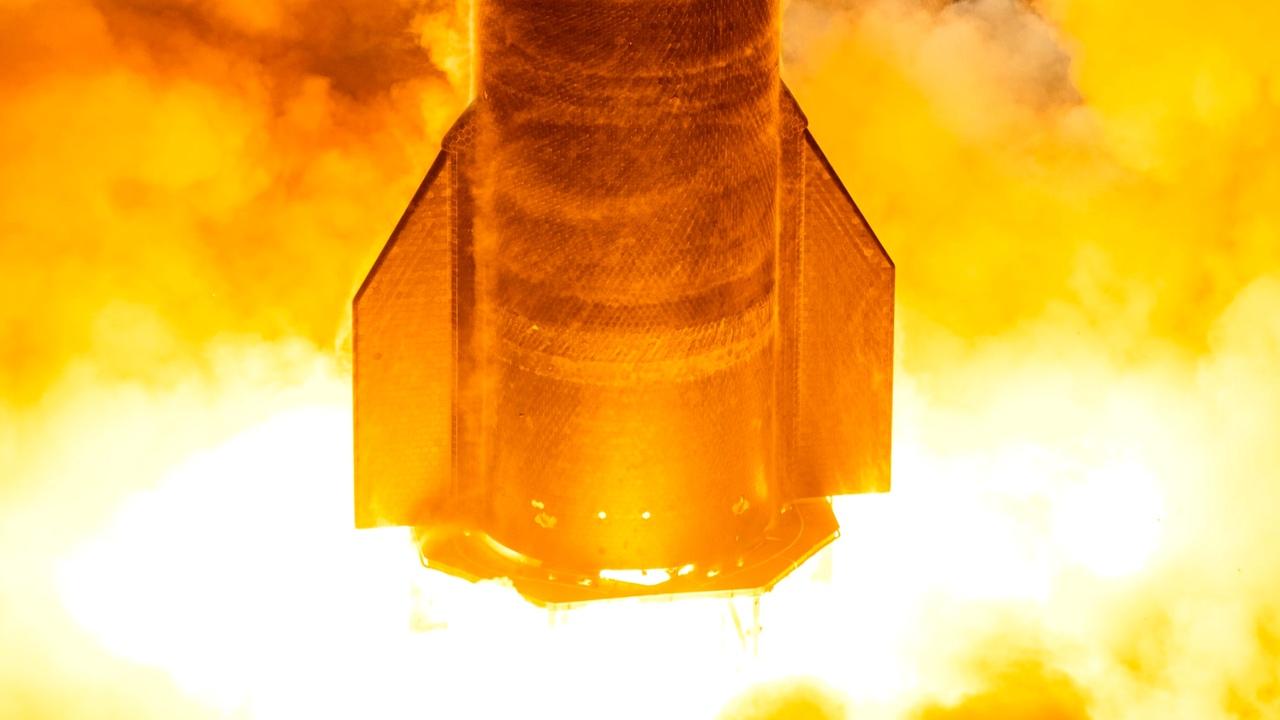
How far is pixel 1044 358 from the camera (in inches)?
520

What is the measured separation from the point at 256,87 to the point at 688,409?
4630 mm

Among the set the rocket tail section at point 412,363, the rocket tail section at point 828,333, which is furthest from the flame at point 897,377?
the rocket tail section at point 412,363

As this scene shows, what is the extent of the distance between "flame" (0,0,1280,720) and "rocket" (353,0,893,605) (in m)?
0.84

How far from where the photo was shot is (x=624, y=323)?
9.41 metres

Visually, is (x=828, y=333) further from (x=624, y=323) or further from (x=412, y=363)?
(x=412, y=363)

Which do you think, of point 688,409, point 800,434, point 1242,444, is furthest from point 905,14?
point 688,409

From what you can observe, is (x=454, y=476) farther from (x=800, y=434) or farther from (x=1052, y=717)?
(x=1052, y=717)

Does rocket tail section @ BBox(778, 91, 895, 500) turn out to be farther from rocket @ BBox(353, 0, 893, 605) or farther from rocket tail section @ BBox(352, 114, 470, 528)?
rocket tail section @ BBox(352, 114, 470, 528)

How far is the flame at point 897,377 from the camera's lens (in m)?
11.8

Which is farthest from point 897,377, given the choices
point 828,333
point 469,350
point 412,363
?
point 412,363

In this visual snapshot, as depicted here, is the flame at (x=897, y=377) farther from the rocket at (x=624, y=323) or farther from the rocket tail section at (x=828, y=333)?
the rocket at (x=624, y=323)

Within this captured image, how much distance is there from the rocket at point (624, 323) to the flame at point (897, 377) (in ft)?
2.76

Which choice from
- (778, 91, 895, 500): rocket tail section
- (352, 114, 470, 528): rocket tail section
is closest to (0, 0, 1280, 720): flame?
(778, 91, 895, 500): rocket tail section

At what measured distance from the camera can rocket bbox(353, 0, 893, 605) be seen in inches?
363
